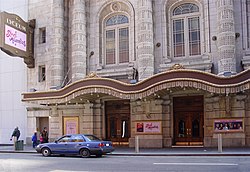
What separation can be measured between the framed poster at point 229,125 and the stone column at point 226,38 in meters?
3.03

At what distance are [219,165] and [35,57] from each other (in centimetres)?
2055

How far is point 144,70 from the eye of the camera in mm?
26422

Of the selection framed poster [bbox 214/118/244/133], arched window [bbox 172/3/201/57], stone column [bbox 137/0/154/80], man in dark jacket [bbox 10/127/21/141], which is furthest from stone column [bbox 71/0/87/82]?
framed poster [bbox 214/118/244/133]

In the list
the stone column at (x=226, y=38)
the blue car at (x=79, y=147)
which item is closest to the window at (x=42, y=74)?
the blue car at (x=79, y=147)

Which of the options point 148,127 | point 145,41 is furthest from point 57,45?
point 148,127

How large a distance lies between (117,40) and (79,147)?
1079 centimetres

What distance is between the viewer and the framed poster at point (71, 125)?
2897 cm

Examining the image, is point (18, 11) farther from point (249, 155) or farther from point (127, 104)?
point (249, 155)

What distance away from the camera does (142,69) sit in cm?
2648

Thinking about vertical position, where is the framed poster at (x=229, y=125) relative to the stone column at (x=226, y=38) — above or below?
below

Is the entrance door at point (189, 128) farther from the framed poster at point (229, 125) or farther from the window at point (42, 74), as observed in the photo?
the window at point (42, 74)

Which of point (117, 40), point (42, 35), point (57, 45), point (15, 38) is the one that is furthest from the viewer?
point (42, 35)

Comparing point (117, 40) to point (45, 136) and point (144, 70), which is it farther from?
point (45, 136)

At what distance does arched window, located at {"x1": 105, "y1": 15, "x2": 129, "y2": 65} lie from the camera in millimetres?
28703
